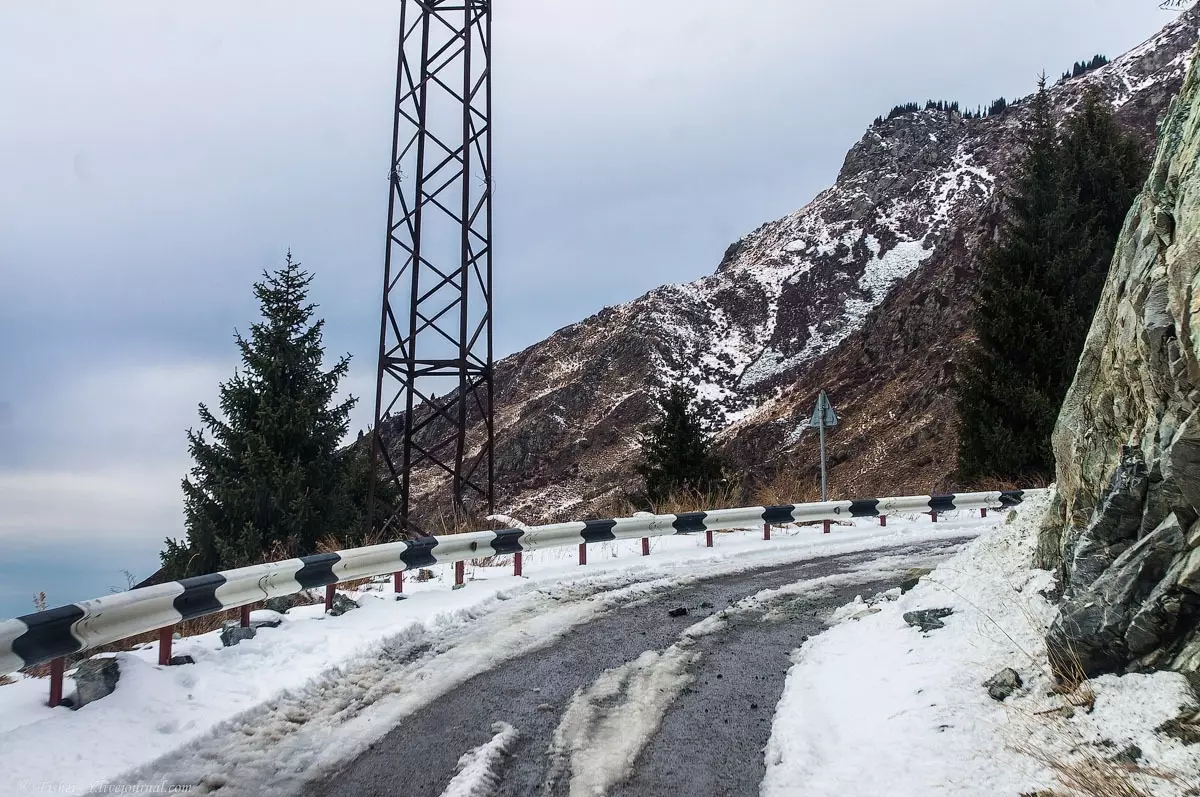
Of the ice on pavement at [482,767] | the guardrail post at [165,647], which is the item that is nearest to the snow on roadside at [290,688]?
the guardrail post at [165,647]

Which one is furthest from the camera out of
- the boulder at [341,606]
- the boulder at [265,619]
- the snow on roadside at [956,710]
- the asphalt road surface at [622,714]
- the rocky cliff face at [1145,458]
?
the boulder at [341,606]

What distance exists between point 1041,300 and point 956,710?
1853cm

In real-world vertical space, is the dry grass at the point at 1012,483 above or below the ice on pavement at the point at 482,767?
above

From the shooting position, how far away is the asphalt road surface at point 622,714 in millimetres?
3998

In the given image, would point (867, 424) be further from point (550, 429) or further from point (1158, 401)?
point (1158, 401)

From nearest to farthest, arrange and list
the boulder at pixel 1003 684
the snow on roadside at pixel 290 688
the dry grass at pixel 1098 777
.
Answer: the dry grass at pixel 1098 777 → the snow on roadside at pixel 290 688 → the boulder at pixel 1003 684

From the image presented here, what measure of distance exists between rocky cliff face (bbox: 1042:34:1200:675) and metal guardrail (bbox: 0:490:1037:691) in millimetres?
5678

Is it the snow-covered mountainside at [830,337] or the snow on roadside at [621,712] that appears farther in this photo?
the snow-covered mountainside at [830,337]

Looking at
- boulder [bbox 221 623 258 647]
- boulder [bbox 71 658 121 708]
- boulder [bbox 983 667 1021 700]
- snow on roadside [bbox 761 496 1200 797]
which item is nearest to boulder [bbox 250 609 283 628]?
boulder [bbox 221 623 258 647]

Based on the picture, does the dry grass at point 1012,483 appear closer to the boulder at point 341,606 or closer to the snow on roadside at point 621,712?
the snow on roadside at point 621,712

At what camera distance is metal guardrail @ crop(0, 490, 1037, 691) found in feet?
15.4

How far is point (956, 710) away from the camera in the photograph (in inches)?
169

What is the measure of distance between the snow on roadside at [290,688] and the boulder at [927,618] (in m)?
2.94

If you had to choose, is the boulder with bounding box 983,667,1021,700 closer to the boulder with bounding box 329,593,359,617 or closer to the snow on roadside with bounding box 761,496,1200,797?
→ the snow on roadside with bounding box 761,496,1200,797
